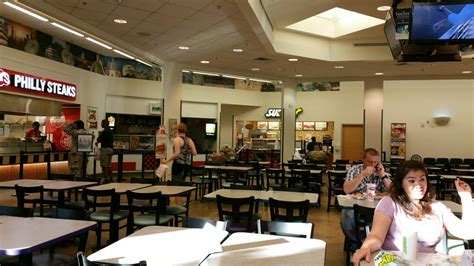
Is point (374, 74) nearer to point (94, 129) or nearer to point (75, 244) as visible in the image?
point (94, 129)

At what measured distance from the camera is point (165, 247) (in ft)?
8.81

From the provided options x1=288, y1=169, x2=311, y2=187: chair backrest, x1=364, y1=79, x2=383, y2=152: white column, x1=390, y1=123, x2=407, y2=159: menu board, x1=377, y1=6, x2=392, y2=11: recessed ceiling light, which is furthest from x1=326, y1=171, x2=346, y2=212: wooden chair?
x1=390, y1=123, x2=407, y2=159: menu board

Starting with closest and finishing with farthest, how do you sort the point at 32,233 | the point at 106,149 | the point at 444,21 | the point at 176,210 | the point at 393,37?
the point at 32,233
the point at 444,21
the point at 176,210
the point at 393,37
the point at 106,149

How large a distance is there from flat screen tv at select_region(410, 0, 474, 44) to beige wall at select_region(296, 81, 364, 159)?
40.9 feet

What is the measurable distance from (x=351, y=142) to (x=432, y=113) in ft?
11.3

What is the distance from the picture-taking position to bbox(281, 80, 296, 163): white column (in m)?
13.9

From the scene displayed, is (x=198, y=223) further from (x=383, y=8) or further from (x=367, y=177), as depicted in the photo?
(x=383, y=8)

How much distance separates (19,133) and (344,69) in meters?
9.44

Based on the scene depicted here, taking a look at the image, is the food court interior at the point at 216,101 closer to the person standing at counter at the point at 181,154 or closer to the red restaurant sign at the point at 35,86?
the red restaurant sign at the point at 35,86

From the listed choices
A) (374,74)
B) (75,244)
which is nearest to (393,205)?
(75,244)

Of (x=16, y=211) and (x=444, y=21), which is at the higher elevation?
(x=444, y=21)

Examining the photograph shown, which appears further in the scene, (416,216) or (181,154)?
(181,154)

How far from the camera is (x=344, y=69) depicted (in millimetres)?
11852

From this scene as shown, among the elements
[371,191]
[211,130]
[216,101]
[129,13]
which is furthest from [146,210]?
[211,130]
